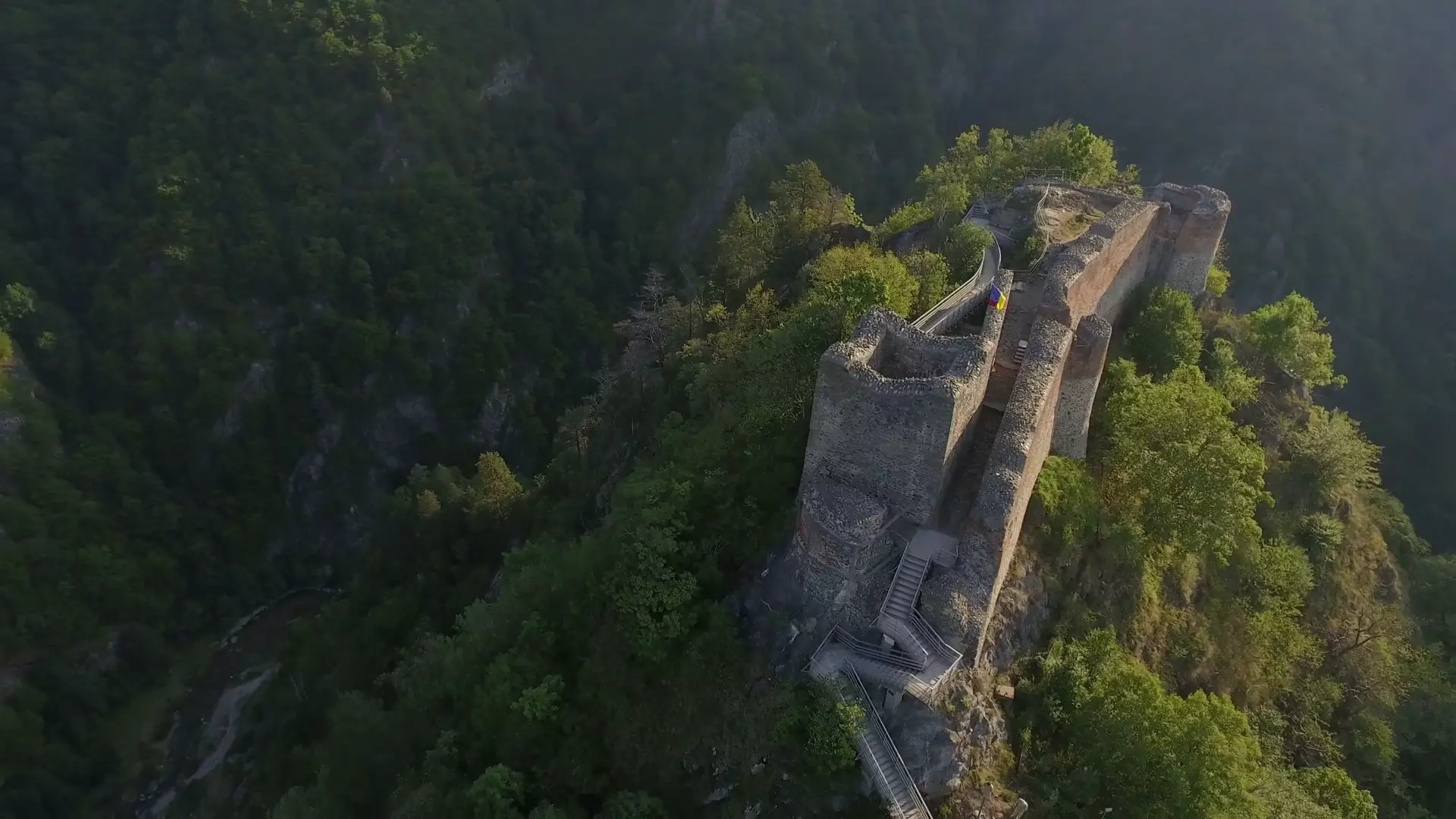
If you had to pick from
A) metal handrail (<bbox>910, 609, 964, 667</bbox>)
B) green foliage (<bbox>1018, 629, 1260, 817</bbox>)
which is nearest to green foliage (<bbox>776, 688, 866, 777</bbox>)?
metal handrail (<bbox>910, 609, 964, 667</bbox>)

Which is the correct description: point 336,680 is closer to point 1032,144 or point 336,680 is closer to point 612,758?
point 612,758

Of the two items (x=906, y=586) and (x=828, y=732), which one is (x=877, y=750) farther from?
(x=906, y=586)

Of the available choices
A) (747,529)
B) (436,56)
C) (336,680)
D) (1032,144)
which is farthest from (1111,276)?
(436,56)

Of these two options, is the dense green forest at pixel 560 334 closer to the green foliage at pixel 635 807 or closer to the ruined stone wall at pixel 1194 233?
the green foliage at pixel 635 807

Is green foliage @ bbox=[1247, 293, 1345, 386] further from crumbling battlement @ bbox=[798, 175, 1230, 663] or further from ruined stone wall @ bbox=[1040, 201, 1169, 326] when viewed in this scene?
crumbling battlement @ bbox=[798, 175, 1230, 663]

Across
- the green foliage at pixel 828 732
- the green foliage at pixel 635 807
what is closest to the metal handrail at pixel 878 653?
the green foliage at pixel 828 732

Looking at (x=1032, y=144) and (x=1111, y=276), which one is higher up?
(x=1032, y=144)

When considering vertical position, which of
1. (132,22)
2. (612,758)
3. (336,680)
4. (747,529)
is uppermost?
(132,22)
